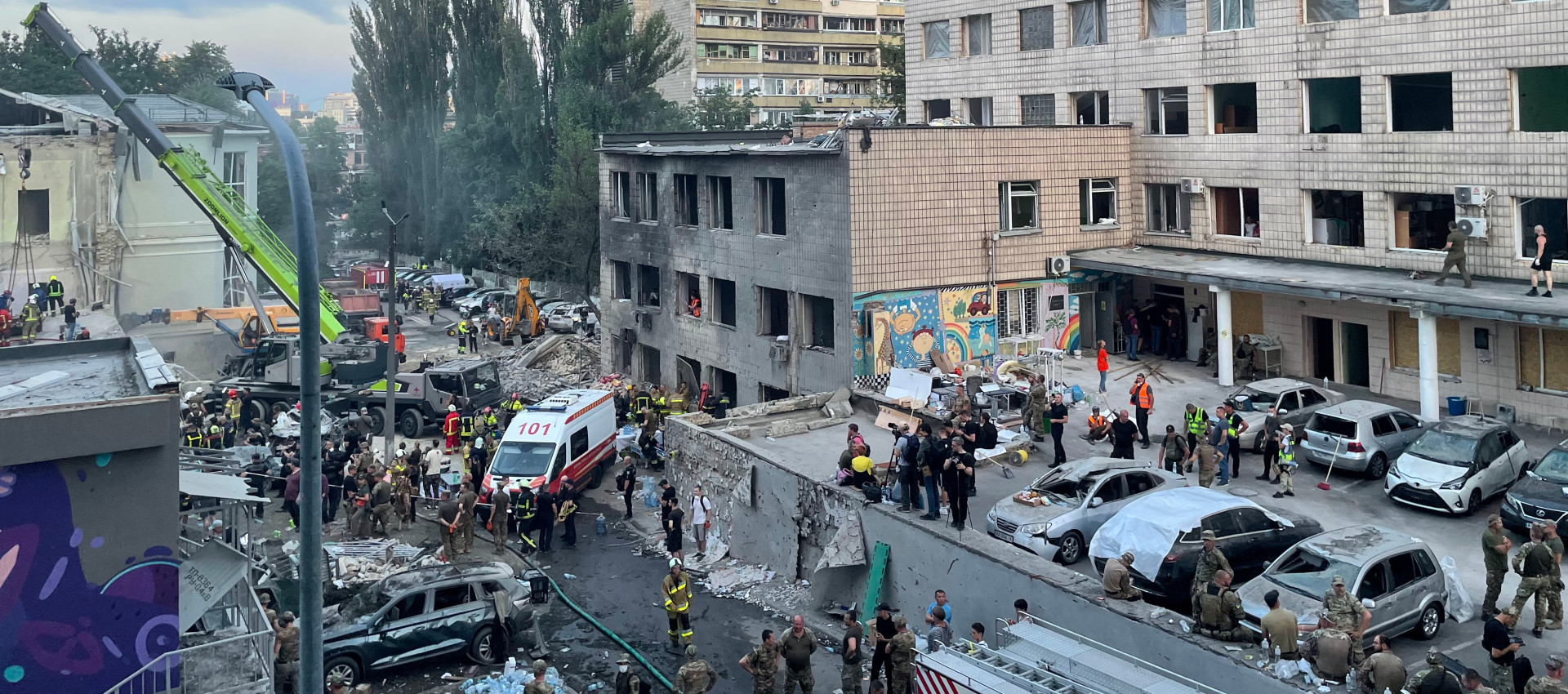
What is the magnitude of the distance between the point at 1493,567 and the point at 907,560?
7595 mm

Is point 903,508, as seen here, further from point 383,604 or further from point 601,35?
point 601,35

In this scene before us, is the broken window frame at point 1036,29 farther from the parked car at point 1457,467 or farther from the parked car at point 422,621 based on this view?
the parked car at point 422,621

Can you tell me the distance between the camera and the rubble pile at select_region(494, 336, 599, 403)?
1507 inches

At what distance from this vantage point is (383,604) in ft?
57.2

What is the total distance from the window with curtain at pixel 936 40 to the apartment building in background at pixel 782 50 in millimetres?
34981

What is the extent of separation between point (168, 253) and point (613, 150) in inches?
751

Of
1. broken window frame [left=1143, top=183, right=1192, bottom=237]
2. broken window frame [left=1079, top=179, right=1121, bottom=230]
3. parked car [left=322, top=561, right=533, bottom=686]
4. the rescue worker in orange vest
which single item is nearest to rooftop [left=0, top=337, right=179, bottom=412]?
parked car [left=322, top=561, right=533, bottom=686]

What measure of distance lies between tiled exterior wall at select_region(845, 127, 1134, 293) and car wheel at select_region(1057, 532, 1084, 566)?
10.1 m

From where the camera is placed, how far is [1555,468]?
17234 millimetres

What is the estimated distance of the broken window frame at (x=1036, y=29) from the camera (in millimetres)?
32594

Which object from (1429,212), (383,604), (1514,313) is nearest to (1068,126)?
(1429,212)

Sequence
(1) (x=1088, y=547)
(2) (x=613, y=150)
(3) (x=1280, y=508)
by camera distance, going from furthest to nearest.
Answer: (2) (x=613, y=150) → (3) (x=1280, y=508) → (1) (x=1088, y=547)

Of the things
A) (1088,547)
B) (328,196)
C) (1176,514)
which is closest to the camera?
(1176,514)

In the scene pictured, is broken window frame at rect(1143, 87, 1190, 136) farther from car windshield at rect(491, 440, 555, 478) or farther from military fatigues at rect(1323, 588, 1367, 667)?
military fatigues at rect(1323, 588, 1367, 667)
